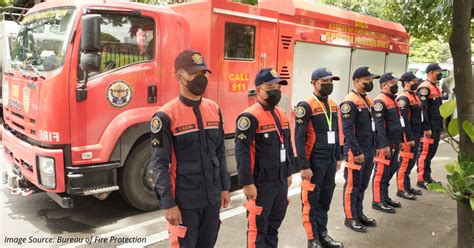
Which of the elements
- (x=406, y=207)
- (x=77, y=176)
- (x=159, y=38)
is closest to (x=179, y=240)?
(x=77, y=176)

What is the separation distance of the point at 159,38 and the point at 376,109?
2752 mm

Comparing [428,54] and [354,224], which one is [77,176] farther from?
[428,54]

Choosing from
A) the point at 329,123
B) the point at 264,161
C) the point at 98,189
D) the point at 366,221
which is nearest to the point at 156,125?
the point at 264,161

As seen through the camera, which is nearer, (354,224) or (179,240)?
(179,240)

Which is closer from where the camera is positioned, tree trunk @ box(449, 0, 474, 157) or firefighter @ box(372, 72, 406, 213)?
tree trunk @ box(449, 0, 474, 157)

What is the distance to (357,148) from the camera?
4.51 meters

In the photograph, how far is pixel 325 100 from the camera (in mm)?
4125

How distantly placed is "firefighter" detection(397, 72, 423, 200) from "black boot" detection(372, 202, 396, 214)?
0.72 metres

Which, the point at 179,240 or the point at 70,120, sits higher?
the point at 70,120

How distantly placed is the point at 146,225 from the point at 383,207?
2.89 metres

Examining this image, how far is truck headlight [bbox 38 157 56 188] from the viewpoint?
4.32m

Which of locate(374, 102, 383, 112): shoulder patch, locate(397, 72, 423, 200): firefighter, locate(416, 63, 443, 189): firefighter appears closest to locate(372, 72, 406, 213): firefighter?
locate(374, 102, 383, 112): shoulder patch

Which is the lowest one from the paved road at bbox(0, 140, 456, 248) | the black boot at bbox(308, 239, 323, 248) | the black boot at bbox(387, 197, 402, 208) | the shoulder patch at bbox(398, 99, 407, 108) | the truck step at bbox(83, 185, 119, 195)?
the paved road at bbox(0, 140, 456, 248)

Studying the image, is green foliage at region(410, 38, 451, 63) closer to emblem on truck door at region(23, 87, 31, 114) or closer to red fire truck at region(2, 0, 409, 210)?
red fire truck at region(2, 0, 409, 210)
